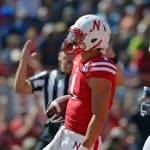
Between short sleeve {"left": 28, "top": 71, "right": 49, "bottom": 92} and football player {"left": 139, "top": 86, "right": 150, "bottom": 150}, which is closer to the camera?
football player {"left": 139, "top": 86, "right": 150, "bottom": 150}

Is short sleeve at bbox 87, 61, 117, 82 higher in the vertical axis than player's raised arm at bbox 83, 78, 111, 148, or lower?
higher

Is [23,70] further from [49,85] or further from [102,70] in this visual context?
[102,70]

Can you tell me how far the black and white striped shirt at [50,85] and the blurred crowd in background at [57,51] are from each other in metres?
2.26

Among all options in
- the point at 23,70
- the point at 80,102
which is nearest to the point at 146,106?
the point at 80,102

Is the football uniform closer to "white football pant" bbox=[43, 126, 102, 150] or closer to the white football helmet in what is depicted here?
"white football pant" bbox=[43, 126, 102, 150]

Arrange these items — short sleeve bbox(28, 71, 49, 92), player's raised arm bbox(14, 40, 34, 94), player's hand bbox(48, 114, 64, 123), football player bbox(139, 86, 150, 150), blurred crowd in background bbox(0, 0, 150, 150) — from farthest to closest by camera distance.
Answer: blurred crowd in background bbox(0, 0, 150, 150)
short sleeve bbox(28, 71, 49, 92)
player's raised arm bbox(14, 40, 34, 94)
player's hand bbox(48, 114, 64, 123)
football player bbox(139, 86, 150, 150)

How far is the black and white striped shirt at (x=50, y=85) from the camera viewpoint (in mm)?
8891

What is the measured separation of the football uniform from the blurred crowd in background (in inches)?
153

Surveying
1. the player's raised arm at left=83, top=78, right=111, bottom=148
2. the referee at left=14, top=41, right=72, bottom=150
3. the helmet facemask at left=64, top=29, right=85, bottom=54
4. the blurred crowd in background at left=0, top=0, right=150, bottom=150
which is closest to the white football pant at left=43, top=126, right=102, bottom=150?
the player's raised arm at left=83, top=78, right=111, bottom=148

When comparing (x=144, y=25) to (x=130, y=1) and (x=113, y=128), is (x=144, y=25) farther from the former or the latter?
(x=113, y=128)

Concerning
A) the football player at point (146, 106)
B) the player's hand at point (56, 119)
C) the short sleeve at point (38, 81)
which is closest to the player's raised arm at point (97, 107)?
the football player at point (146, 106)

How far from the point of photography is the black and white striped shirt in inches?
350

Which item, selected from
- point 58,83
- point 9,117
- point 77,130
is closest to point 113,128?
point 9,117

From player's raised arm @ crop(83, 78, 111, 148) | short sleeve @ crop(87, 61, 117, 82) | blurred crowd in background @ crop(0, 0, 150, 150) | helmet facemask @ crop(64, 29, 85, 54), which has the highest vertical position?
helmet facemask @ crop(64, 29, 85, 54)
